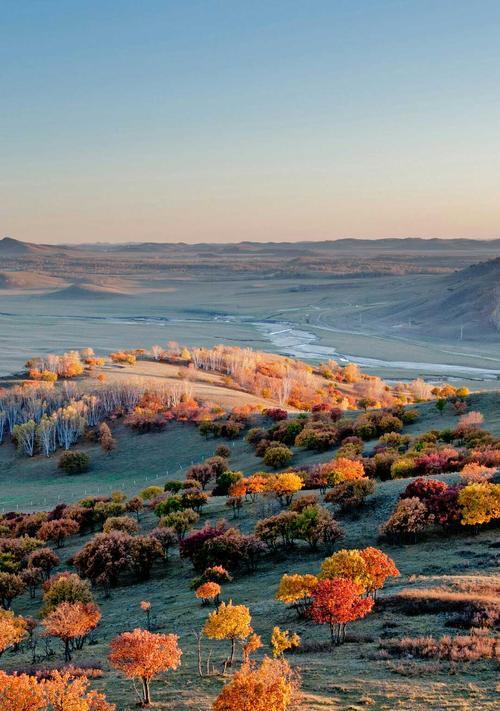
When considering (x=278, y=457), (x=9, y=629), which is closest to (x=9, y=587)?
(x=9, y=629)

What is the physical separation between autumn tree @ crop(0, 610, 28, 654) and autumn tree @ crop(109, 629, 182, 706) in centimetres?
657

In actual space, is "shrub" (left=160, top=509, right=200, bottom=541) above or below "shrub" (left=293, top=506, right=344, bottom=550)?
below

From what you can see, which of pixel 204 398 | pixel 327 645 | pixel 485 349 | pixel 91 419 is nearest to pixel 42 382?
pixel 91 419

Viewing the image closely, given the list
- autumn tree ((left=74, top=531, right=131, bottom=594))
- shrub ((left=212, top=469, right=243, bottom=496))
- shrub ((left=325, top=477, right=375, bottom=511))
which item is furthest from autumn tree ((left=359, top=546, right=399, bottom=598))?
shrub ((left=212, top=469, right=243, bottom=496))

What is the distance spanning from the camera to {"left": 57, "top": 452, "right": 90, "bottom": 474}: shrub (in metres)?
69.3

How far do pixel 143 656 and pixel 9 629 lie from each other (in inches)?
302

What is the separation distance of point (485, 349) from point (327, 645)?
160 meters

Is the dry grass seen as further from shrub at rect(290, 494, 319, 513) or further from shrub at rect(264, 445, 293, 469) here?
shrub at rect(264, 445, 293, 469)

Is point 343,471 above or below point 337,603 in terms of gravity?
below

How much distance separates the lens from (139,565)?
3269 cm

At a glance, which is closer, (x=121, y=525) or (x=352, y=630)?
(x=352, y=630)

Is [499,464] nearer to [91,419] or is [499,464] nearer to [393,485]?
[393,485]

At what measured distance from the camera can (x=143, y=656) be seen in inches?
642

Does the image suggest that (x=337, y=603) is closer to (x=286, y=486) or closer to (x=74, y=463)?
(x=286, y=486)
